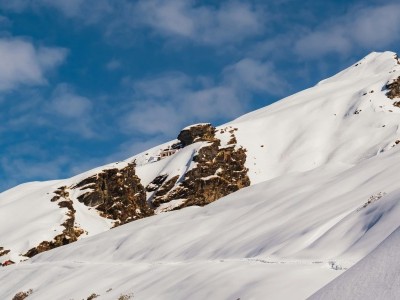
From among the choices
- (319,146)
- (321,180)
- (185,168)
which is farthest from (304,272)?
(319,146)

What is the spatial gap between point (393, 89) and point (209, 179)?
137ft

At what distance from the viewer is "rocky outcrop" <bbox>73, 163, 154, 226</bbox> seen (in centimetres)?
7081

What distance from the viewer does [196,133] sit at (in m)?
92.2

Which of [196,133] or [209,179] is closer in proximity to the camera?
[209,179]

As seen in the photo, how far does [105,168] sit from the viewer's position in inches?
3022

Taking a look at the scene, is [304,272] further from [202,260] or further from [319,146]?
[319,146]

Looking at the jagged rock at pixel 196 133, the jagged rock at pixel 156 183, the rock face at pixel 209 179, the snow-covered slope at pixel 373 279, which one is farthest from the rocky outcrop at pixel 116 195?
the snow-covered slope at pixel 373 279

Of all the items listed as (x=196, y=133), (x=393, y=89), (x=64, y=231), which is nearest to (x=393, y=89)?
(x=393, y=89)

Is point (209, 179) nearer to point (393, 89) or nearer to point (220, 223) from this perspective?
point (393, 89)

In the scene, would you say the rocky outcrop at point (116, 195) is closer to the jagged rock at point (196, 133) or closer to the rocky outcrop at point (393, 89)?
the jagged rock at point (196, 133)

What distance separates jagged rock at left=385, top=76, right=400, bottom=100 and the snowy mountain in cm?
674

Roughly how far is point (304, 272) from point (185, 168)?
65.1 meters

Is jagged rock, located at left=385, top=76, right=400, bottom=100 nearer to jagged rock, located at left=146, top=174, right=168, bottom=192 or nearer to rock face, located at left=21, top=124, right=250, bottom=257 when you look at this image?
rock face, located at left=21, top=124, right=250, bottom=257

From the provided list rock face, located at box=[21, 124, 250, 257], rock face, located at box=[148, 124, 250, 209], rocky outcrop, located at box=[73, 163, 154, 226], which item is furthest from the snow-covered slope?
rock face, located at box=[148, 124, 250, 209]
